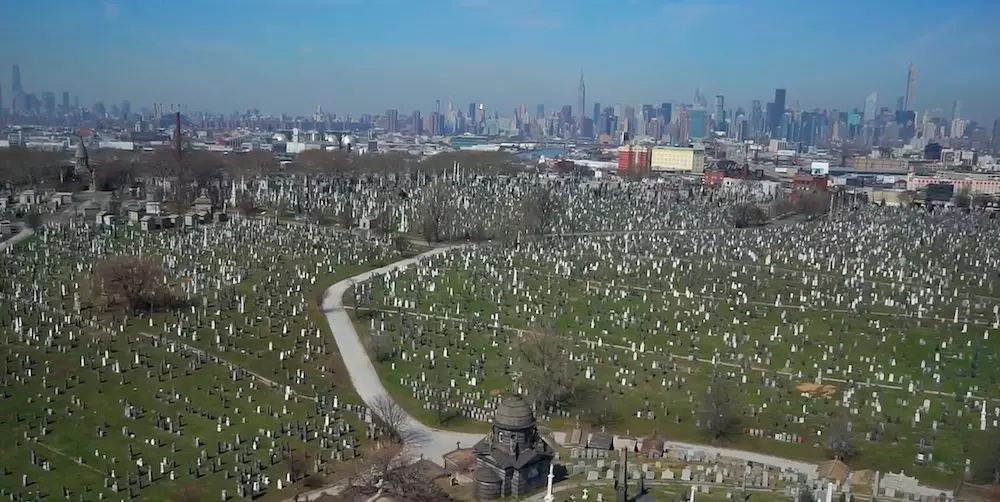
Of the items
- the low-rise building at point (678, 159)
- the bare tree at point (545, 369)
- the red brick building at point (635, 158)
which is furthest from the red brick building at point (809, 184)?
the bare tree at point (545, 369)

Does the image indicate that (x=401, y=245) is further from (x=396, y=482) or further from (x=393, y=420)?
(x=396, y=482)

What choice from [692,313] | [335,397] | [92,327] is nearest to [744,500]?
[335,397]

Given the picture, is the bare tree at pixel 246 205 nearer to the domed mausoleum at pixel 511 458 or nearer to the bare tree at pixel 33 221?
the bare tree at pixel 33 221

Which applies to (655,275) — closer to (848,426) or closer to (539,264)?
(539,264)

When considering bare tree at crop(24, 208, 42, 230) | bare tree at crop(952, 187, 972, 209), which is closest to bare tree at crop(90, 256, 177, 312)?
bare tree at crop(24, 208, 42, 230)

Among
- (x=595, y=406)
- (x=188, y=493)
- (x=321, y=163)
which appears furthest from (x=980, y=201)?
(x=188, y=493)
